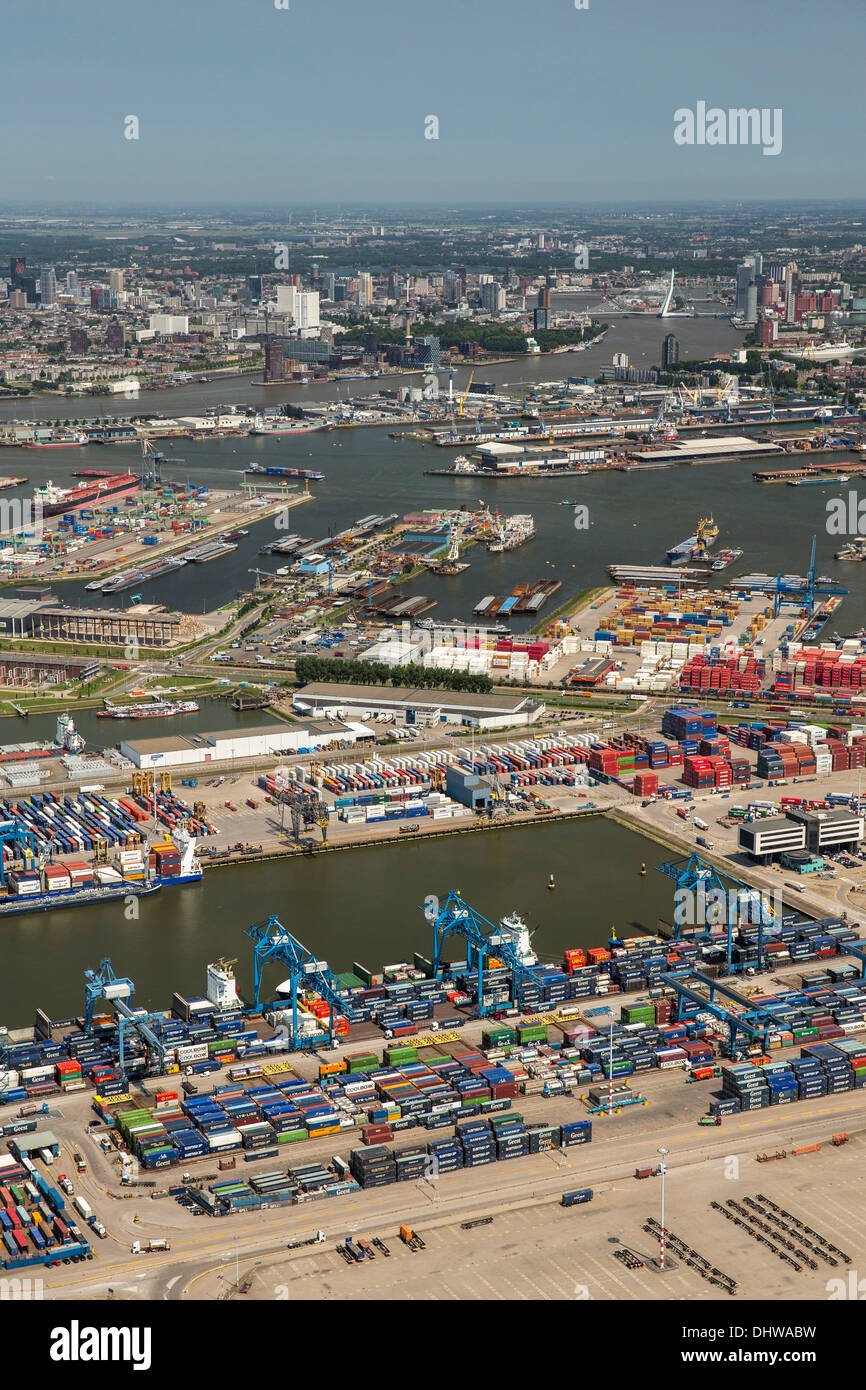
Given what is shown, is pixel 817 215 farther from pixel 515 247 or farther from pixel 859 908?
pixel 859 908

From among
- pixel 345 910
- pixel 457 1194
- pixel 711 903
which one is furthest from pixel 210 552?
pixel 457 1194

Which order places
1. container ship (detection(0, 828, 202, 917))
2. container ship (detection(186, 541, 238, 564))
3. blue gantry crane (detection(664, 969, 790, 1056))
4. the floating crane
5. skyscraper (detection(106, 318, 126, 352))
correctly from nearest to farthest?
blue gantry crane (detection(664, 969, 790, 1056)) → container ship (detection(0, 828, 202, 917)) → container ship (detection(186, 541, 238, 564)) → the floating crane → skyscraper (detection(106, 318, 126, 352))

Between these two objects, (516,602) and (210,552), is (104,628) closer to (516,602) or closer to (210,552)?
(210,552)

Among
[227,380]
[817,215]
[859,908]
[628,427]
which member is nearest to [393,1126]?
[859,908]

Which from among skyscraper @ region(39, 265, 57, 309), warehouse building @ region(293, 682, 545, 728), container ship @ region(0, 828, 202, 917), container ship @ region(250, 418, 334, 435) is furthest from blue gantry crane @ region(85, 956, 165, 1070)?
skyscraper @ region(39, 265, 57, 309)

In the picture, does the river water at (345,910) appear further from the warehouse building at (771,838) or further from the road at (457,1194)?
the road at (457,1194)

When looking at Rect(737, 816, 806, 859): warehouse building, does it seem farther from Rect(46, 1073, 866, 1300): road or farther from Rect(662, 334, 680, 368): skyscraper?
Rect(662, 334, 680, 368): skyscraper

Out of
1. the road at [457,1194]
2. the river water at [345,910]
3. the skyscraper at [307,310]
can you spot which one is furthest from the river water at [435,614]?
the skyscraper at [307,310]
